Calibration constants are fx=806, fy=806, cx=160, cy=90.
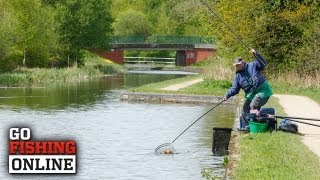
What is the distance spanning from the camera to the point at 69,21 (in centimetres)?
8669

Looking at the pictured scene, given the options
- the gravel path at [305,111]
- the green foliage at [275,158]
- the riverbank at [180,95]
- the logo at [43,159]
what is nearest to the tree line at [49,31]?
the riverbank at [180,95]

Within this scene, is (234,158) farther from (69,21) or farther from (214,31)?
(69,21)

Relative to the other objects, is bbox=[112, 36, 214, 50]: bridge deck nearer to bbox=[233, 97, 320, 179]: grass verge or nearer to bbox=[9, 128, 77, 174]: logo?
bbox=[233, 97, 320, 179]: grass verge

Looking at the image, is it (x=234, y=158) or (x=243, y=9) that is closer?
(x=234, y=158)

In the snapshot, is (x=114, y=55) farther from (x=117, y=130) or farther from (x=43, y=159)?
(x=43, y=159)

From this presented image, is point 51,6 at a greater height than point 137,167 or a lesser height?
greater

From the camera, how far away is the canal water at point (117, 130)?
2138cm

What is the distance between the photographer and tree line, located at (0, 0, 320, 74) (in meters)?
48.3

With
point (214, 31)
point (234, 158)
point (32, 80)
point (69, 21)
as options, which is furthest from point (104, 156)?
point (69, 21)

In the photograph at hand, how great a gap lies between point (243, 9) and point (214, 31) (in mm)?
5710

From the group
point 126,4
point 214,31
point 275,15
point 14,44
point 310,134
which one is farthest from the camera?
point 126,4

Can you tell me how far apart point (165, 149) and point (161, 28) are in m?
112

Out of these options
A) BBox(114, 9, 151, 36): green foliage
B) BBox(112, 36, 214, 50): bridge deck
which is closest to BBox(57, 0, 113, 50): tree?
BBox(112, 36, 214, 50): bridge deck

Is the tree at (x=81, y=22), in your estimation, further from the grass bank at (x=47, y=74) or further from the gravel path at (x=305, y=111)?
the gravel path at (x=305, y=111)
